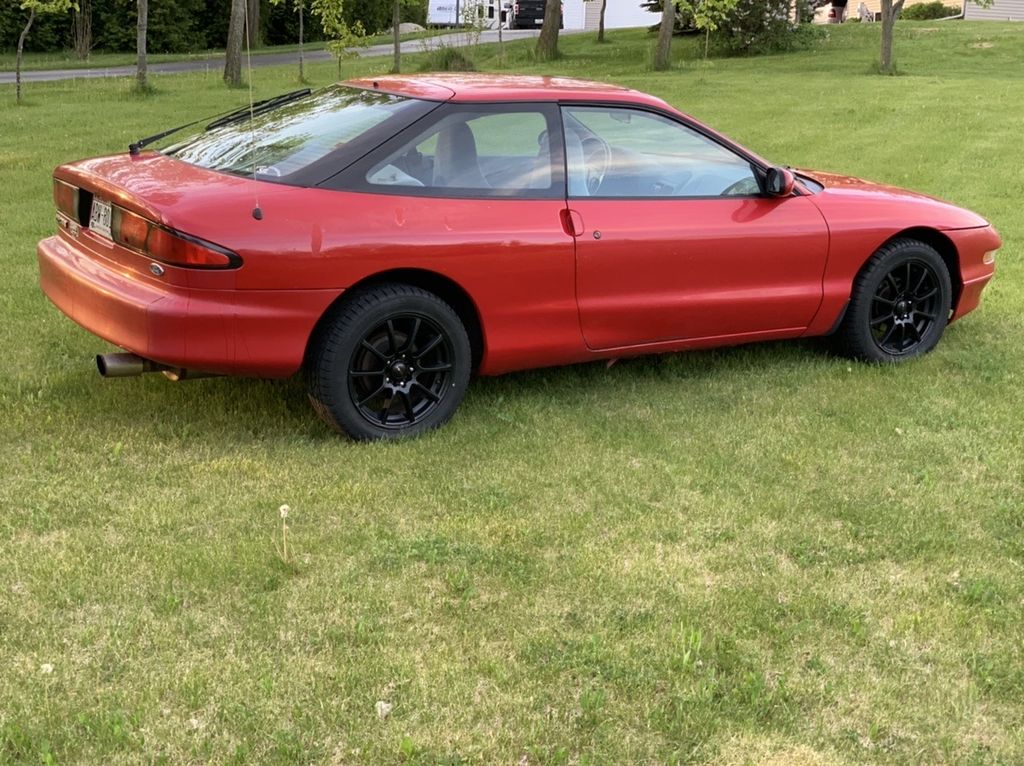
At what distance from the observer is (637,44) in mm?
34156

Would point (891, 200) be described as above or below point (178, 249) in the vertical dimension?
above

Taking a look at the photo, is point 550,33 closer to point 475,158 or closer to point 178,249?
point 475,158

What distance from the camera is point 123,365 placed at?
4.15 meters

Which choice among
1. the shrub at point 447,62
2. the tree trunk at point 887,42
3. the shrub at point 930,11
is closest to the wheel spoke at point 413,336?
the shrub at point 447,62

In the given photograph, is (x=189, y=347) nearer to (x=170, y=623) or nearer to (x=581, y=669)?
(x=170, y=623)

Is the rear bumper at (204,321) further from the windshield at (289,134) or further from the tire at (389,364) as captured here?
the windshield at (289,134)

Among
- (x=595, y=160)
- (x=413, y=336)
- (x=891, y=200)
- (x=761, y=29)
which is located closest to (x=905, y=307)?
(x=891, y=200)

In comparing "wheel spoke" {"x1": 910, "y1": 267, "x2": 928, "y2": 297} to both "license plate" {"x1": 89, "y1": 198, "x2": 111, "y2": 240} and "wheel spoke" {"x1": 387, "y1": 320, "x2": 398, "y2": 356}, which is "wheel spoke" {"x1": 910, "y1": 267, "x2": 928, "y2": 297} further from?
"license plate" {"x1": 89, "y1": 198, "x2": 111, "y2": 240}

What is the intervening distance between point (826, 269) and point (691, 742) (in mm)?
3320

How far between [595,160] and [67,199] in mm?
2357

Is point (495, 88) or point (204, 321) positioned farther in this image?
point (495, 88)

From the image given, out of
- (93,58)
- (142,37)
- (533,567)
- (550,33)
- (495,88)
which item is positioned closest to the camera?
(533,567)

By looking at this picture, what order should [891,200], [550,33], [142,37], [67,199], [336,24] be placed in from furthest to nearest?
1. [550,33]
2. [336,24]
3. [142,37]
4. [891,200]
5. [67,199]

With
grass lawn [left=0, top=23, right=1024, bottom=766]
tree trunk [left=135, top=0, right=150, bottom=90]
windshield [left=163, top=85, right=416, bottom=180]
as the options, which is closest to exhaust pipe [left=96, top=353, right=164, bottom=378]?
grass lawn [left=0, top=23, right=1024, bottom=766]
